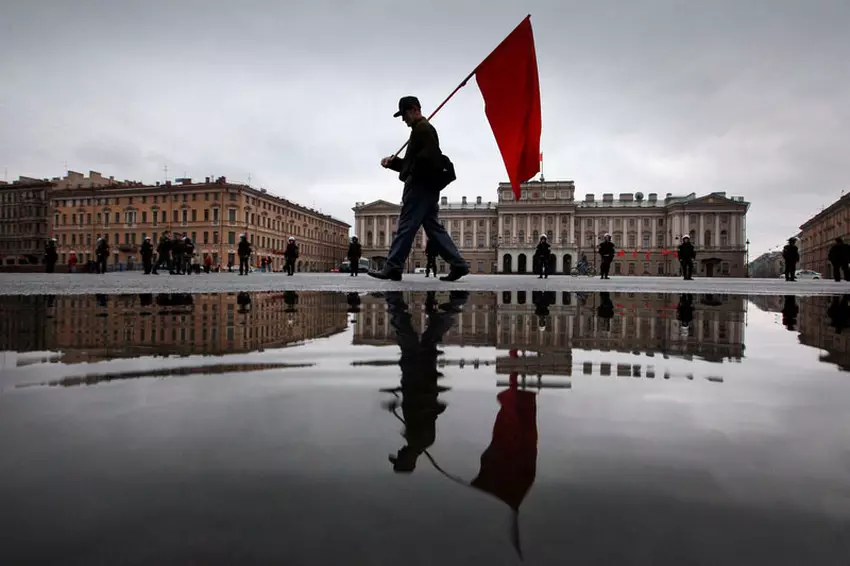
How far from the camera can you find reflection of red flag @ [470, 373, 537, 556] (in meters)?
0.60

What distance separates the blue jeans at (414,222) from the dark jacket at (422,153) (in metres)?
0.25

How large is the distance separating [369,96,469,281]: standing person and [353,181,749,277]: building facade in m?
60.1

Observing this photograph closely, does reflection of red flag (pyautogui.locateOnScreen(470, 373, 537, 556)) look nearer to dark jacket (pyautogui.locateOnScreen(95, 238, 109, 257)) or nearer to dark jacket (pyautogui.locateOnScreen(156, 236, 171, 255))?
dark jacket (pyautogui.locateOnScreen(156, 236, 171, 255))

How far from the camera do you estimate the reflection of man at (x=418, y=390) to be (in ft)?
2.43

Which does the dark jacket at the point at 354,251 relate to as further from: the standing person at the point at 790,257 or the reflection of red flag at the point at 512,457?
the reflection of red flag at the point at 512,457

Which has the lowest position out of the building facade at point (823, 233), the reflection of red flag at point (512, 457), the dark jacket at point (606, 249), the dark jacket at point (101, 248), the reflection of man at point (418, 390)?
→ the reflection of red flag at point (512, 457)

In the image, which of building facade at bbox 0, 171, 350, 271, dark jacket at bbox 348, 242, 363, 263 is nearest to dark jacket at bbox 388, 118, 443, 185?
dark jacket at bbox 348, 242, 363, 263

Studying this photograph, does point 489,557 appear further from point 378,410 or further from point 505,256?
point 505,256

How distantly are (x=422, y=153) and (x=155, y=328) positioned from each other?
4.04 metres

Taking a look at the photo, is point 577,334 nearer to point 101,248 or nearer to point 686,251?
point 686,251

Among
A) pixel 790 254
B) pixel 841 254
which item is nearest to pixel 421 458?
pixel 841 254

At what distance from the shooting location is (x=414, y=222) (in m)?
6.06

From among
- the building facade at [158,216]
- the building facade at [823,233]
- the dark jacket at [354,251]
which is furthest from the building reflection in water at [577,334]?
the building facade at [158,216]

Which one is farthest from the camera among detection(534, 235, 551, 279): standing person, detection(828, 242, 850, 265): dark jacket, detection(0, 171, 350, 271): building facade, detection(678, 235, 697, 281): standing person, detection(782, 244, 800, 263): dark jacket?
detection(0, 171, 350, 271): building facade
